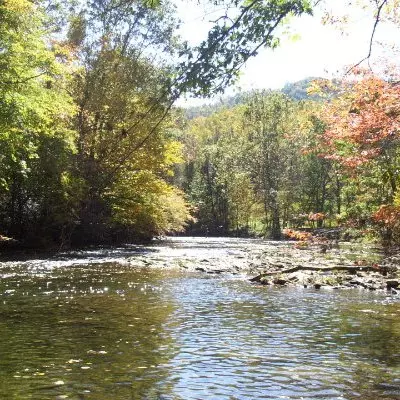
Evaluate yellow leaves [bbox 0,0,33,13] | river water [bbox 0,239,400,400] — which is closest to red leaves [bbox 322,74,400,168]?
river water [bbox 0,239,400,400]

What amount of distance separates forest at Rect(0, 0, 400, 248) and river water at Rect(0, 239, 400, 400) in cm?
276

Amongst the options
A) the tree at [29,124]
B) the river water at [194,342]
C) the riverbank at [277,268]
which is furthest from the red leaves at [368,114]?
the tree at [29,124]

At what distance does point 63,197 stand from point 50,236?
102 inches

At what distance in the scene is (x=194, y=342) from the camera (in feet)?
26.0

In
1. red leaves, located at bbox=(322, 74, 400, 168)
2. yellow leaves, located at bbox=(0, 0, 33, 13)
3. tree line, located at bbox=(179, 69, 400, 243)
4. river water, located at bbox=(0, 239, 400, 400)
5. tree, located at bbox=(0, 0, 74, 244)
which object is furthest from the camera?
tree line, located at bbox=(179, 69, 400, 243)

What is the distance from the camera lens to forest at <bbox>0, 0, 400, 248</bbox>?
597 centimetres

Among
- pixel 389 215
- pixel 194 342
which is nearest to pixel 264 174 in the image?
pixel 389 215

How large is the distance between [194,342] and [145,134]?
82.4ft

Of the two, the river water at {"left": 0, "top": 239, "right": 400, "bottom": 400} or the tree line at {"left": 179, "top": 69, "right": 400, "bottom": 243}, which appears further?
the tree line at {"left": 179, "top": 69, "right": 400, "bottom": 243}

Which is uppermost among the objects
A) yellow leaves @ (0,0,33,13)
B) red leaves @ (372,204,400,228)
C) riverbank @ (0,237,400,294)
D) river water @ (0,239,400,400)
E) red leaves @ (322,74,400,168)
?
yellow leaves @ (0,0,33,13)

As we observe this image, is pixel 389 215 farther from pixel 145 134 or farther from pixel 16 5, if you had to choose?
pixel 145 134

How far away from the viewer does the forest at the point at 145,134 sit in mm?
5969

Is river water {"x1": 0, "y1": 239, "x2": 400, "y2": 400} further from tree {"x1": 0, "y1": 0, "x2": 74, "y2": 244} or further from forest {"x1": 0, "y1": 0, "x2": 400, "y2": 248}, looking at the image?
tree {"x1": 0, "y1": 0, "x2": 74, "y2": 244}

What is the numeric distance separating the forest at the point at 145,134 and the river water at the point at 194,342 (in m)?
2.76
